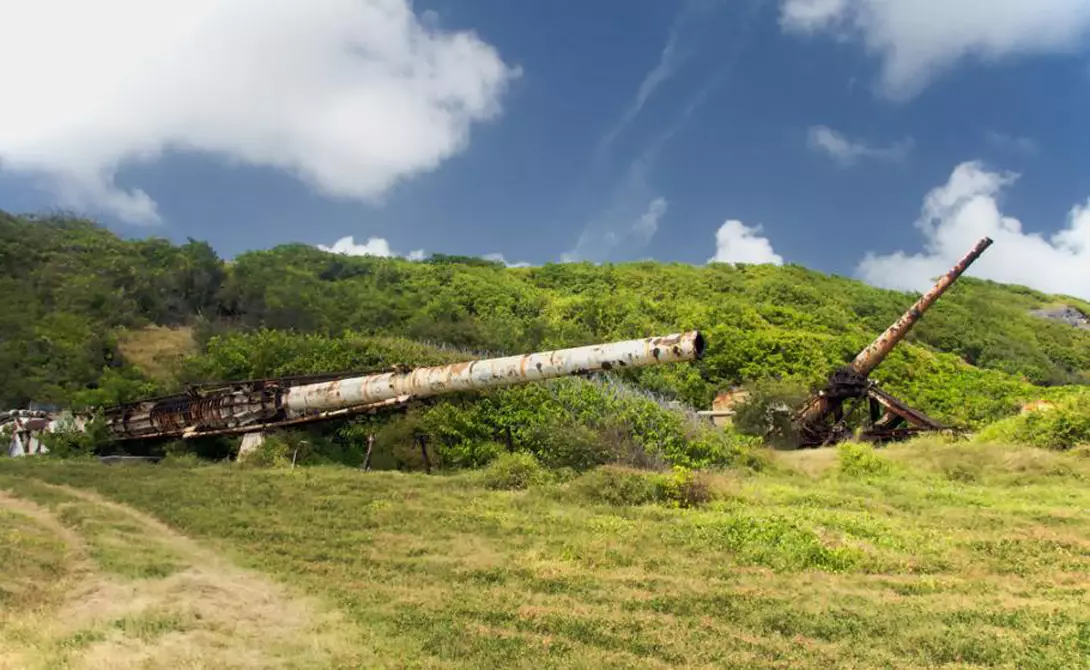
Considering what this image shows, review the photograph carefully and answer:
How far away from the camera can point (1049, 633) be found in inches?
269

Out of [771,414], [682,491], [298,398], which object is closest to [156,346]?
[298,398]

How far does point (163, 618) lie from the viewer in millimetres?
6918

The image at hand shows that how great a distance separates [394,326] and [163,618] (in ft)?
110

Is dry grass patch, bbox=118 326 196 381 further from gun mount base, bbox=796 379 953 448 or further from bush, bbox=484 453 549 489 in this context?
gun mount base, bbox=796 379 953 448

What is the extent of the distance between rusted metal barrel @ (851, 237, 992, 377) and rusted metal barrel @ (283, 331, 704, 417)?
1381 cm

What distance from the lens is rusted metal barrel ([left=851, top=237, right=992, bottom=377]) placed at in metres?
23.7

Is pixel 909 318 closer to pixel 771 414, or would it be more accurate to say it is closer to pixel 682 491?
pixel 771 414

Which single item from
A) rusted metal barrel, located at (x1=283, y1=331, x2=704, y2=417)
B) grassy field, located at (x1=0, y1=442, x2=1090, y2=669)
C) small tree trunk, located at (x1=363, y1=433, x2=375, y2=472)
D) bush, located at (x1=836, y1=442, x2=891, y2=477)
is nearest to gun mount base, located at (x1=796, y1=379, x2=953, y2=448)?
bush, located at (x1=836, y1=442, x2=891, y2=477)

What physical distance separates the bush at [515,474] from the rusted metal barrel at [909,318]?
46.2ft

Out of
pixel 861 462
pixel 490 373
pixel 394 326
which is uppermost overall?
pixel 394 326

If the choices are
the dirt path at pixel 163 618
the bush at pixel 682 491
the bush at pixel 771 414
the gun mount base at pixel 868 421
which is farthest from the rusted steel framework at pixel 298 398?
the bush at pixel 771 414

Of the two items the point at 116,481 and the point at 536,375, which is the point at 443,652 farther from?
the point at 116,481

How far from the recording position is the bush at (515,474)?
605 inches

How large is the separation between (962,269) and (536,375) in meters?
17.1
